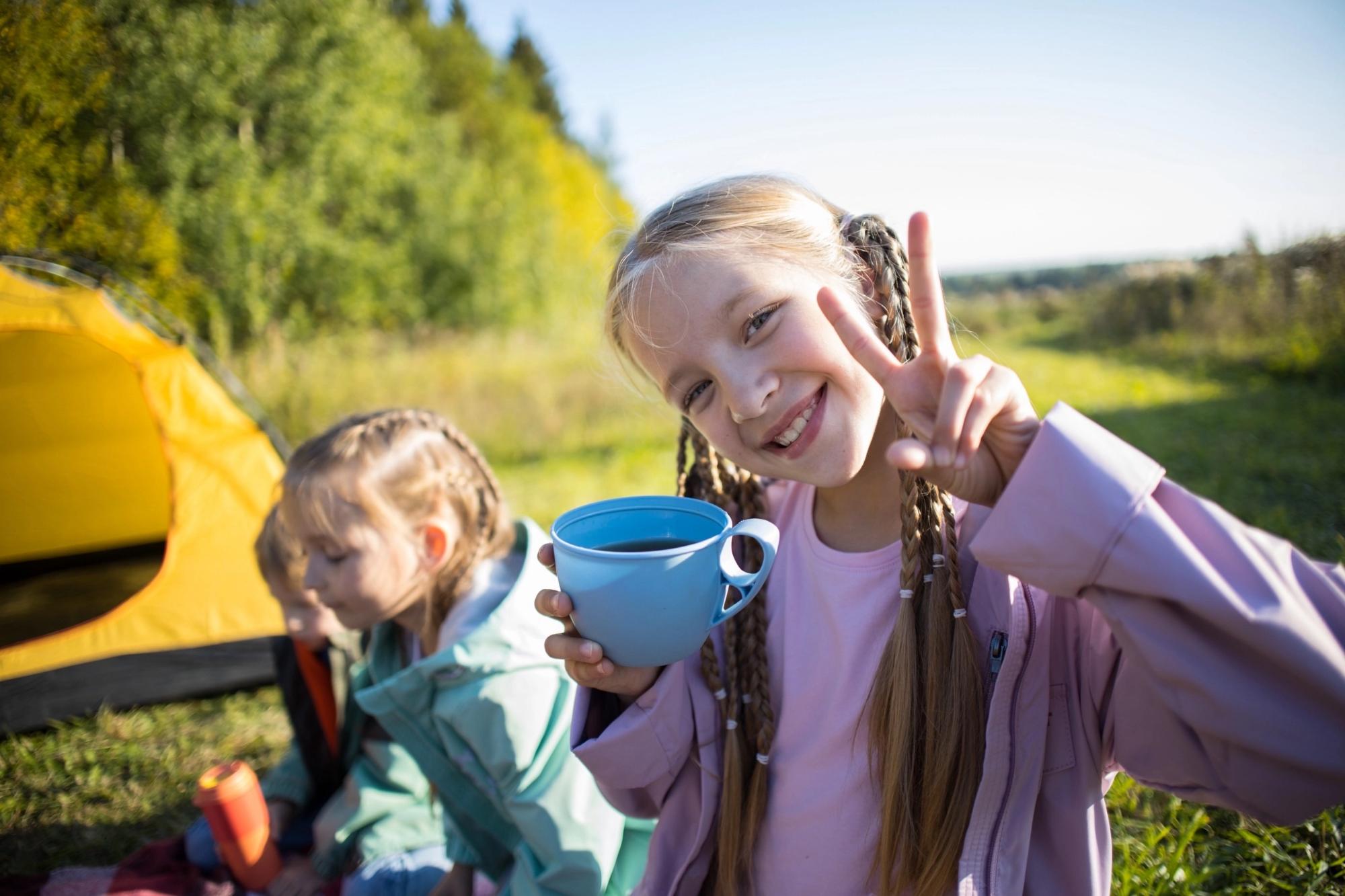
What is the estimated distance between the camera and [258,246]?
5559mm

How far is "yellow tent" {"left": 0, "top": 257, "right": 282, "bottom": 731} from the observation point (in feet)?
9.35

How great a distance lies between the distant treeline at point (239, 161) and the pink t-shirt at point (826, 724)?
83 cm

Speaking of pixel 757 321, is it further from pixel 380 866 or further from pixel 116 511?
pixel 116 511

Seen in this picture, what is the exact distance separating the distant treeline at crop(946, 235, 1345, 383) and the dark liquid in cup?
3.21 feet

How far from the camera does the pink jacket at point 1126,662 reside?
0.81 meters

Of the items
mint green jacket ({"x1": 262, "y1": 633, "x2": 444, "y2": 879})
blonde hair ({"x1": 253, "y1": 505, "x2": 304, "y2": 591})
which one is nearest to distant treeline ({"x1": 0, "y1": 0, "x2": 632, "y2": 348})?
blonde hair ({"x1": 253, "y1": 505, "x2": 304, "y2": 591})

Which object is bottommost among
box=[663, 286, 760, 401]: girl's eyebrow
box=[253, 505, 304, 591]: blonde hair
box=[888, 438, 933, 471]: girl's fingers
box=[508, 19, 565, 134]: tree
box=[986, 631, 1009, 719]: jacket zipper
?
box=[253, 505, 304, 591]: blonde hair

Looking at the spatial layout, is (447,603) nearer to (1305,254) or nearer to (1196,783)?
(1196,783)

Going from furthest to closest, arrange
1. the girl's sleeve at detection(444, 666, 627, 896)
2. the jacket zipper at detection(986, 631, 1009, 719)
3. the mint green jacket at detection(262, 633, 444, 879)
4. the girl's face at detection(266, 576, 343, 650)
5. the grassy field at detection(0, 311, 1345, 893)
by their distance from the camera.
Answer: the girl's face at detection(266, 576, 343, 650)
the mint green jacket at detection(262, 633, 444, 879)
the grassy field at detection(0, 311, 1345, 893)
the girl's sleeve at detection(444, 666, 627, 896)
the jacket zipper at detection(986, 631, 1009, 719)

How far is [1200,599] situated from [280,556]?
2.10 m

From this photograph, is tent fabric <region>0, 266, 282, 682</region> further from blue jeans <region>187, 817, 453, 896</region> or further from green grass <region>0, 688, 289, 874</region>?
blue jeans <region>187, 817, 453, 896</region>

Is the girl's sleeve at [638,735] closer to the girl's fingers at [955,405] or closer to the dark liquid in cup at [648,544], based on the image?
the dark liquid in cup at [648,544]

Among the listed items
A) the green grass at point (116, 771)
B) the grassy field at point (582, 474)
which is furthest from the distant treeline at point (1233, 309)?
the green grass at point (116, 771)

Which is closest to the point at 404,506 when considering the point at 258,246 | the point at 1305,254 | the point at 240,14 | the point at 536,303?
the point at 240,14
